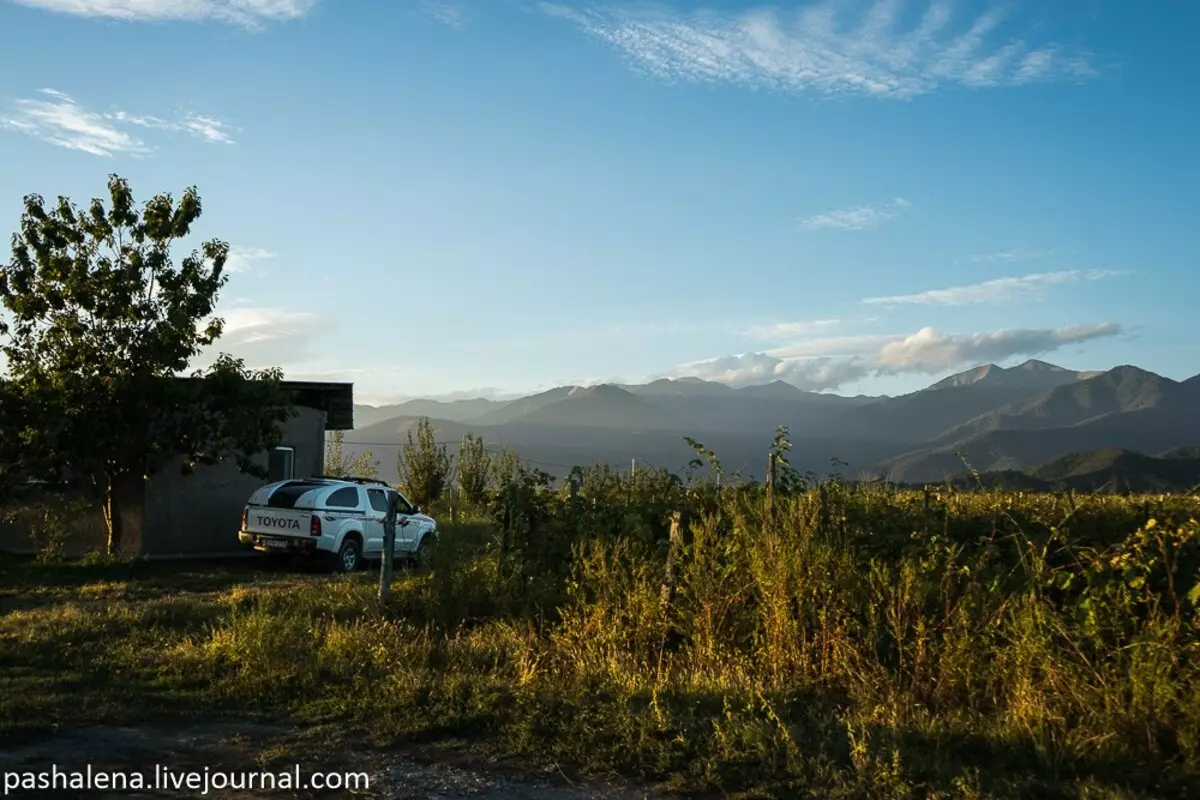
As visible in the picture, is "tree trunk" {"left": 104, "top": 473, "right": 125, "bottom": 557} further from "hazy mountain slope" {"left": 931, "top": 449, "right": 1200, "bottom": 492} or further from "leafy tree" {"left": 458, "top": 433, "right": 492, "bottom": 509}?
"hazy mountain slope" {"left": 931, "top": 449, "right": 1200, "bottom": 492}

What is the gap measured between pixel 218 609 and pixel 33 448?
8.70 meters

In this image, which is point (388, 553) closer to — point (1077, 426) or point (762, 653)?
point (762, 653)

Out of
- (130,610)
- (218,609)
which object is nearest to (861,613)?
(218,609)

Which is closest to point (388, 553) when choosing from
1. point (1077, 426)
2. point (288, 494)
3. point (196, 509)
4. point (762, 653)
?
point (762, 653)

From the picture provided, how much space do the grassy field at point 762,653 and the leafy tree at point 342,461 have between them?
71.9ft

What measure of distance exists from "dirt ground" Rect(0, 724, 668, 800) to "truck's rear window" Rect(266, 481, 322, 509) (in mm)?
11945

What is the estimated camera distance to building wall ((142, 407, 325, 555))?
21578 mm

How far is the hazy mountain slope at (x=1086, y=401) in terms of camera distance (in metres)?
168

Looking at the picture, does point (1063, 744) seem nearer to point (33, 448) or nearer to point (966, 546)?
point (966, 546)

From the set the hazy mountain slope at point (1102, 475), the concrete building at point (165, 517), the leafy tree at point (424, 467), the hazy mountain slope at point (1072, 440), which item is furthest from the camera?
the hazy mountain slope at point (1072, 440)

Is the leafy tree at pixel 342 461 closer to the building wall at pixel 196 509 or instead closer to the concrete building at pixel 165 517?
the building wall at pixel 196 509

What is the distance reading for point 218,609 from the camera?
40.8 ft

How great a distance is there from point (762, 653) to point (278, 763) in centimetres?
374

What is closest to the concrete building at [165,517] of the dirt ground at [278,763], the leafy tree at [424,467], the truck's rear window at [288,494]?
the truck's rear window at [288,494]
